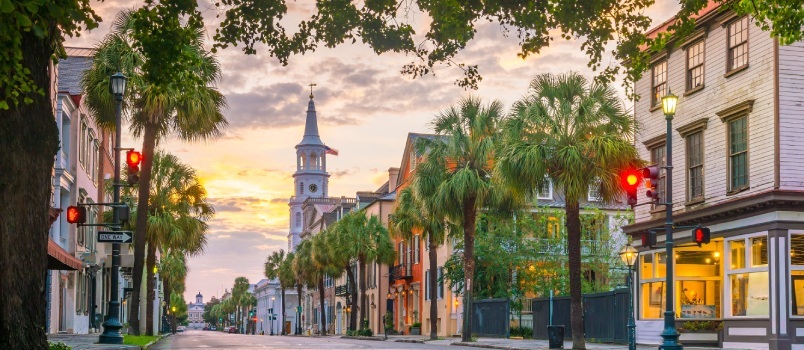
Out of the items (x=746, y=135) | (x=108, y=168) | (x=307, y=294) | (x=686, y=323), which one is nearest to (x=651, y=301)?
(x=686, y=323)

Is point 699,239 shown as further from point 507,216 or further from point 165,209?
point 165,209

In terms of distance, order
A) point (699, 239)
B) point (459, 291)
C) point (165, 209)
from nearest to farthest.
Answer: point (699, 239), point (165, 209), point (459, 291)

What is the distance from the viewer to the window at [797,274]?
27.1m

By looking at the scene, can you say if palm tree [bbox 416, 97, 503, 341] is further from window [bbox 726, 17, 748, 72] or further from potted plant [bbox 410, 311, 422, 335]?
potted plant [bbox 410, 311, 422, 335]

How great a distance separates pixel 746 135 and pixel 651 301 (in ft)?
27.6

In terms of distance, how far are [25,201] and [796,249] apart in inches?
832

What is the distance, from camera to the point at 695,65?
104 ft

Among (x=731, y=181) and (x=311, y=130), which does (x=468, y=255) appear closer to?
(x=731, y=181)

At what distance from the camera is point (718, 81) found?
3011 centimetres

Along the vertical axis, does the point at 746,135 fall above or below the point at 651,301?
above

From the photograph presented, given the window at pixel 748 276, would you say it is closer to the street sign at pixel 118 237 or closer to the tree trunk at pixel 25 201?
the street sign at pixel 118 237

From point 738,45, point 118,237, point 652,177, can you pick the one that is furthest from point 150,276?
point 652,177

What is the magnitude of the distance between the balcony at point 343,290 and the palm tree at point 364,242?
1710 cm

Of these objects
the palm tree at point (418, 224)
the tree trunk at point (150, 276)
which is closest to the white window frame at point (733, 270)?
the palm tree at point (418, 224)
